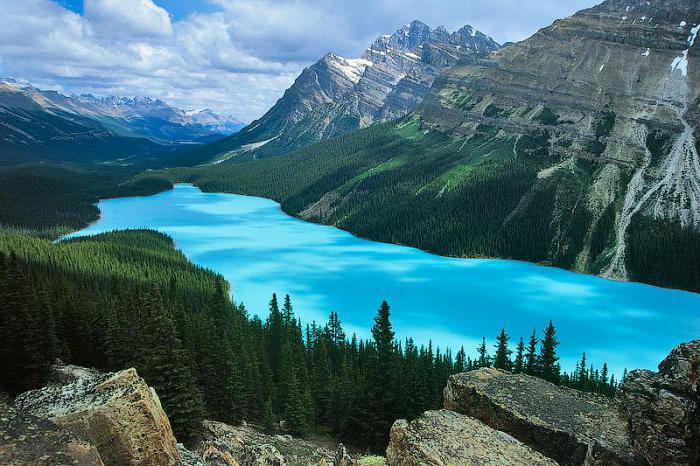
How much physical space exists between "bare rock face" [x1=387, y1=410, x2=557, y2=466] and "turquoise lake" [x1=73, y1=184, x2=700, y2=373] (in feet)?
200

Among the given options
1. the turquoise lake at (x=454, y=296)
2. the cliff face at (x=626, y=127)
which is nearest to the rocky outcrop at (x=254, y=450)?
the turquoise lake at (x=454, y=296)

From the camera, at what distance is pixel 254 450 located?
23.8m

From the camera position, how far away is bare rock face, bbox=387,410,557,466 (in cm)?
1231

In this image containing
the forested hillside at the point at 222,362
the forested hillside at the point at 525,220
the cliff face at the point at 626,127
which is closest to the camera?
the forested hillside at the point at 222,362

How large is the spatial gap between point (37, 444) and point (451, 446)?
9352 millimetres

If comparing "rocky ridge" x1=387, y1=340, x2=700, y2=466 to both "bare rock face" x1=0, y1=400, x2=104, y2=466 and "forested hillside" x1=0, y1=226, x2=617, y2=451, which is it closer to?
Result: "bare rock face" x1=0, y1=400, x2=104, y2=466

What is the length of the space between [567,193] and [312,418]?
135 metres

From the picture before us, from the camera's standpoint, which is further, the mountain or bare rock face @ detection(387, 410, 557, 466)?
the mountain

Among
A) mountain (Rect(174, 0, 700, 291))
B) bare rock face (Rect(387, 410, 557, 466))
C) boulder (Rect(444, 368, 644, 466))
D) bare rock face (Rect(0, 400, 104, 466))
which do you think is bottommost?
boulder (Rect(444, 368, 644, 466))

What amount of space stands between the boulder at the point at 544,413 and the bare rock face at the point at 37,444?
12770mm

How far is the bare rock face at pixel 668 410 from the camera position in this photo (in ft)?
36.1

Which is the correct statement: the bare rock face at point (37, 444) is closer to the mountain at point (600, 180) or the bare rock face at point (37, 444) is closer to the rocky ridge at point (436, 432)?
the rocky ridge at point (436, 432)

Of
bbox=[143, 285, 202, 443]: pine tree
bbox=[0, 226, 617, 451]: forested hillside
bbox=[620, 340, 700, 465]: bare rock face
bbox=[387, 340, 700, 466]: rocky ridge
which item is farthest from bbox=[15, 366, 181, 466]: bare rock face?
bbox=[0, 226, 617, 451]: forested hillside

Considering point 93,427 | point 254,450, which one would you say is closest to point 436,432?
point 93,427
